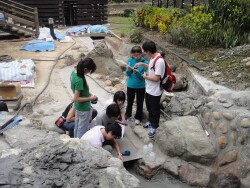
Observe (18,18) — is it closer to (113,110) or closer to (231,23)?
(231,23)

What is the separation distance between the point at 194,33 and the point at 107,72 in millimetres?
2764

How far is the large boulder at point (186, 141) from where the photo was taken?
488 cm

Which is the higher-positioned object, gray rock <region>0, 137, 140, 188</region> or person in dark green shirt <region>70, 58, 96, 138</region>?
person in dark green shirt <region>70, 58, 96, 138</region>

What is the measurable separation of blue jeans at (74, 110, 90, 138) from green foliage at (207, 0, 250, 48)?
537 cm

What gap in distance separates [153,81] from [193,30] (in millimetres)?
4615

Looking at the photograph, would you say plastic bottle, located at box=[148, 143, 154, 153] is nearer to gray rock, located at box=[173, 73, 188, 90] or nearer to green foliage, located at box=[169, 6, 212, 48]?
gray rock, located at box=[173, 73, 188, 90]

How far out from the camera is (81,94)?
4461 mm

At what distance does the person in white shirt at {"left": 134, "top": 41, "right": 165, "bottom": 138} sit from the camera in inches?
193

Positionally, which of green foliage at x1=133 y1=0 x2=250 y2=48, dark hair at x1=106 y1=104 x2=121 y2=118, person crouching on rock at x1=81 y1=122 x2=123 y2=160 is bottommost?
person crouching on rock at x1=81 y1=122 x2=123 y2=160

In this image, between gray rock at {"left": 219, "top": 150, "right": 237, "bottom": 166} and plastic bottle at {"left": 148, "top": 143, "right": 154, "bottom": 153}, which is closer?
gray rock at {"left": 219, "top": 150, "right": 237, "bottom": 166}

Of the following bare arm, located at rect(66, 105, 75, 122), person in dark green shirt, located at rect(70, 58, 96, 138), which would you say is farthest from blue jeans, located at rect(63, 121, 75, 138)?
person in dark green shirt, located at rect(70, 58, 96, 138)

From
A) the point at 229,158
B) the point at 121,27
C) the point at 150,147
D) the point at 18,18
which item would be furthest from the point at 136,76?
the point at 121,27

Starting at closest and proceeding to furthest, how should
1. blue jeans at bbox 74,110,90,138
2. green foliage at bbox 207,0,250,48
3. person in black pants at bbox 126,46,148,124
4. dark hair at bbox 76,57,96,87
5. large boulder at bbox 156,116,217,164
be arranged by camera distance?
dark hair at bbox 76,57,96,87 < blue jeans at bbox 74,110,90,138 < large boulder at bbox 156,116,217,164 < person in black pants at bbox 126,46,148,124 < green foliage at bbox 207,0,250,48

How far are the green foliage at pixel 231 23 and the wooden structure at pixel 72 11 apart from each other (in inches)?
433
